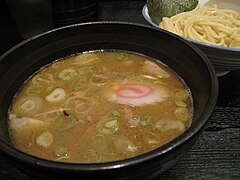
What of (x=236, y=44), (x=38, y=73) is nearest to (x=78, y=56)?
(x=38, y=73)

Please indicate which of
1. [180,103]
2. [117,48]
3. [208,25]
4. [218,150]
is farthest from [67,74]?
[208,25]

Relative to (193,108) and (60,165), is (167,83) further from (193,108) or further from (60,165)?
(60,165)

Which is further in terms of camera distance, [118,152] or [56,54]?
[56,54]

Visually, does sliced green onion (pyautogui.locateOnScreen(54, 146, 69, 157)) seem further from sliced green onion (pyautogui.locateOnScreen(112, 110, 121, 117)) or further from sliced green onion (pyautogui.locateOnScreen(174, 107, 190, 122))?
sliced green onion (pyautogui.locateOnScreen(174, 107, 190, 122))

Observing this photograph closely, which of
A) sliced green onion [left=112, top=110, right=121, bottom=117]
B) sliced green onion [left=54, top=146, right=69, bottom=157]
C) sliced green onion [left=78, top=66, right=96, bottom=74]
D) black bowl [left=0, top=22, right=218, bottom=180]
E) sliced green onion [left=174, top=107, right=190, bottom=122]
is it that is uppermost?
black bowl [left=0, top=22, right=218, bottom=180]

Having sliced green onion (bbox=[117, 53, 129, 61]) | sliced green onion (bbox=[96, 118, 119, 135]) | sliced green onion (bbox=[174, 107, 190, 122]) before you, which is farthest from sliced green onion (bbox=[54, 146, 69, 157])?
sliced green onion (bbox=[117, 53, 129, 61])

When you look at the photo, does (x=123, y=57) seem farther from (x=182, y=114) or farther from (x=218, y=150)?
(x=218, y=150)
